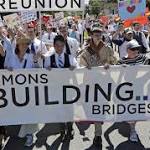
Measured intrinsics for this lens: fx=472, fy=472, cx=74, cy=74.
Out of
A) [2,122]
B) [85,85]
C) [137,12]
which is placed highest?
[137,12]

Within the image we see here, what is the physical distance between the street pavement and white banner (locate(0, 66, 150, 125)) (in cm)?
48

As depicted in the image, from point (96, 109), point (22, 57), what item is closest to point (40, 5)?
point (22, 57)

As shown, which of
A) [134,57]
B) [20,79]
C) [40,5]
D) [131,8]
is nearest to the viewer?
[20,79]

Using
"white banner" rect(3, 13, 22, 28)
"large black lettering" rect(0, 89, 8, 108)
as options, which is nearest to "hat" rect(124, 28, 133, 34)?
"white banner" rect(3, 13, 22, 28)

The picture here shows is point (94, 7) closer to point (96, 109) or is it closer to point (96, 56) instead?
point (96, 56)

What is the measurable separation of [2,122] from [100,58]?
1863 mm

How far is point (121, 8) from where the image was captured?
1084 centimetres

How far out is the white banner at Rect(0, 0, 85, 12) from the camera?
Answer: 8070mm

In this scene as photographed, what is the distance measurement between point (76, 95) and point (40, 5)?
71.1 inches

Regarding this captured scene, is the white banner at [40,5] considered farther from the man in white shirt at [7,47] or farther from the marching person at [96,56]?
the marching person at [96,56]

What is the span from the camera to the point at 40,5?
812cm

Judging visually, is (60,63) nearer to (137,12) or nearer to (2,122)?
(2,122)

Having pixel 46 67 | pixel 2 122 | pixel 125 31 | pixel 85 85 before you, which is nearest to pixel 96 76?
pixel 85 85

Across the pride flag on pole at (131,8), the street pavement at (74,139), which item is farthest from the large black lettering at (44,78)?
the pride flag on pole at (131,8)
